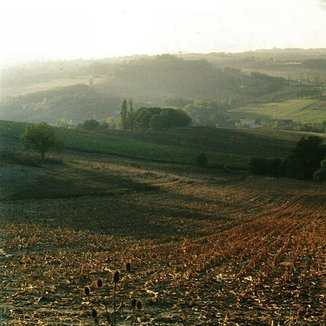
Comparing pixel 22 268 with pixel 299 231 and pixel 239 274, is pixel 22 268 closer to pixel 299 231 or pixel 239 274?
pixel 239 274

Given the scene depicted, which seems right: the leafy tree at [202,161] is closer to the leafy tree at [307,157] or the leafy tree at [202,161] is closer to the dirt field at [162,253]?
the leafy tree at [307,157]

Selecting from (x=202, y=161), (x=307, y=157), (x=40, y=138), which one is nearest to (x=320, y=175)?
(x=307, y=157)

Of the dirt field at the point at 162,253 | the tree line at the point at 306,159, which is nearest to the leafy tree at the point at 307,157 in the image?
the tree line at the point at 306,159

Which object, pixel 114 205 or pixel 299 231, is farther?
pixel 114 205

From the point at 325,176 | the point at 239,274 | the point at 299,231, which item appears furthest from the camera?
the point at 325,176

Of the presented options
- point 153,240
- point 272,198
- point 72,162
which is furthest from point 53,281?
point 72,162
